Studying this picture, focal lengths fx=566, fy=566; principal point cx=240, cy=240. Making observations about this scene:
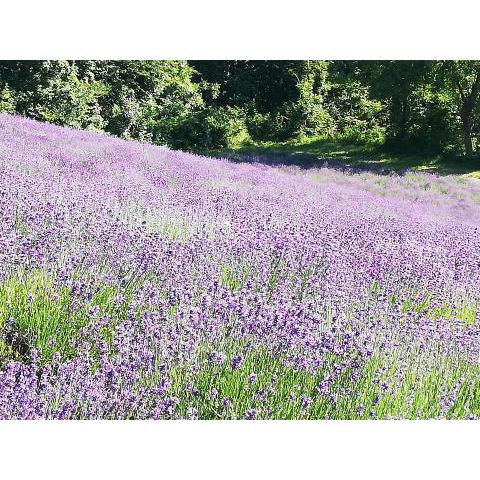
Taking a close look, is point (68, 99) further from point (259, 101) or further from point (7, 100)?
point (259, 101)

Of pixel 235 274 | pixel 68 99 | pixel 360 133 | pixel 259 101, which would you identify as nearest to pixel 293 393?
pixel 235 274

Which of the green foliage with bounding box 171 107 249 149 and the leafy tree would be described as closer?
the leafy tree

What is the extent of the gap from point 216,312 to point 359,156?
14.1 meters

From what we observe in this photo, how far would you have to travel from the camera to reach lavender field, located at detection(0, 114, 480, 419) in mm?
2613

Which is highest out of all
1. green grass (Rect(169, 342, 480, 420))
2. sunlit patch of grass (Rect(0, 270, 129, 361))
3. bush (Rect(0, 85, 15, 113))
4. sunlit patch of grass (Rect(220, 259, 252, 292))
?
bush (Rect(0, 85, 15, 113))

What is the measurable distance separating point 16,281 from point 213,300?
1073mm

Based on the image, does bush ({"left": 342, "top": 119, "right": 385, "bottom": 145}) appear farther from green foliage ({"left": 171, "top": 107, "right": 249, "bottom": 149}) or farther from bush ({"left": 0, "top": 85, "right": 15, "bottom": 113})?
bush ({"left": 0, "top": 85, "right": 15, "bottom": 113})

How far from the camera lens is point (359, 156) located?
16344 millimetres

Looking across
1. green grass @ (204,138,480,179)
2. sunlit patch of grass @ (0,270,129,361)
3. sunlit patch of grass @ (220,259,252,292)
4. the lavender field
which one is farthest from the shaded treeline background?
sunlit patch of grass @ (0,270,129,361)

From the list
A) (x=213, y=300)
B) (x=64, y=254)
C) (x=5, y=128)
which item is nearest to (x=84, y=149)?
(x=5, y=128)

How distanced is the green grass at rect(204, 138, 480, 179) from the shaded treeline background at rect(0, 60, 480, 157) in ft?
0.98

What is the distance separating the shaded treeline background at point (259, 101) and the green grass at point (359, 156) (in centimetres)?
30

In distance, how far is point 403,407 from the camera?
2775mm
